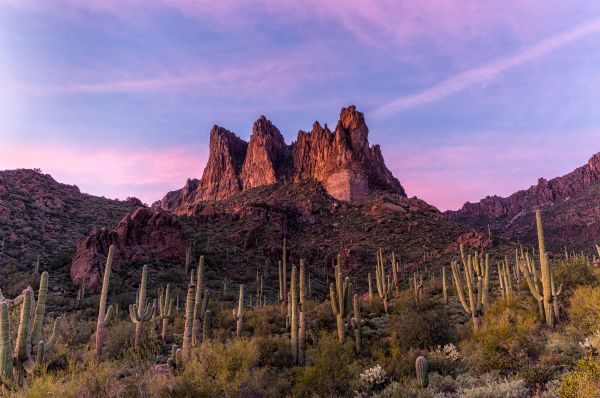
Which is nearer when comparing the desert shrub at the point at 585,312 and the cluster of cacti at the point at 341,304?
the desert shrub at the point at 585,312

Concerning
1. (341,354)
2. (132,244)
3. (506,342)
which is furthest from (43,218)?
(506,342)

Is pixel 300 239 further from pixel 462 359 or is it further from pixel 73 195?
pixel 462 359

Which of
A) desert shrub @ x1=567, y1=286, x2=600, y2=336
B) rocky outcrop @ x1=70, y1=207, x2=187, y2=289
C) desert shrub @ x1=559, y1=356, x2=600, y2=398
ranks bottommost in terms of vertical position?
desert shrub @ x1=559, y1=356, x2=600, y2=398

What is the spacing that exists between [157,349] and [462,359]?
1146cm

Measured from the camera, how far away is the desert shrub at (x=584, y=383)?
7.77m

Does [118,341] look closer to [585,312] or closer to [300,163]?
[585,312]

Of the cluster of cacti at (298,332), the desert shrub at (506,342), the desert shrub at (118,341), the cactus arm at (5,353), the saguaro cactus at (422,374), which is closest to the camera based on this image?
the cactus arm at (5,353)

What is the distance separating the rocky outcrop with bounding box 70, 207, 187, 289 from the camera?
1387 inches

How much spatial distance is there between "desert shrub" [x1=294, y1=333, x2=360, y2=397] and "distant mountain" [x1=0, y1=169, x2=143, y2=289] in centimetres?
2935

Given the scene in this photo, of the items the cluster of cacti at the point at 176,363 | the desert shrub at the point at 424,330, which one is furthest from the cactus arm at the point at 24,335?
the desert shrub at the point at 424,330

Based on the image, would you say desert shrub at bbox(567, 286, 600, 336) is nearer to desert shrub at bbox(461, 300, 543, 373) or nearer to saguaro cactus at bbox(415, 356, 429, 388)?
desert shrub at bbox(461, 300, 543, 373)

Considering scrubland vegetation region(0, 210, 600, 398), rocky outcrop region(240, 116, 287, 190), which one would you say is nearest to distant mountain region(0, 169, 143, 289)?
scrubland vegetation region(0, 210, 600, 398)

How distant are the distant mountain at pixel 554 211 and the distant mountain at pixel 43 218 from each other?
208ft

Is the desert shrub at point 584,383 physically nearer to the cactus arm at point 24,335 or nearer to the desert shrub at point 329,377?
the desert shrub at point 329,377
